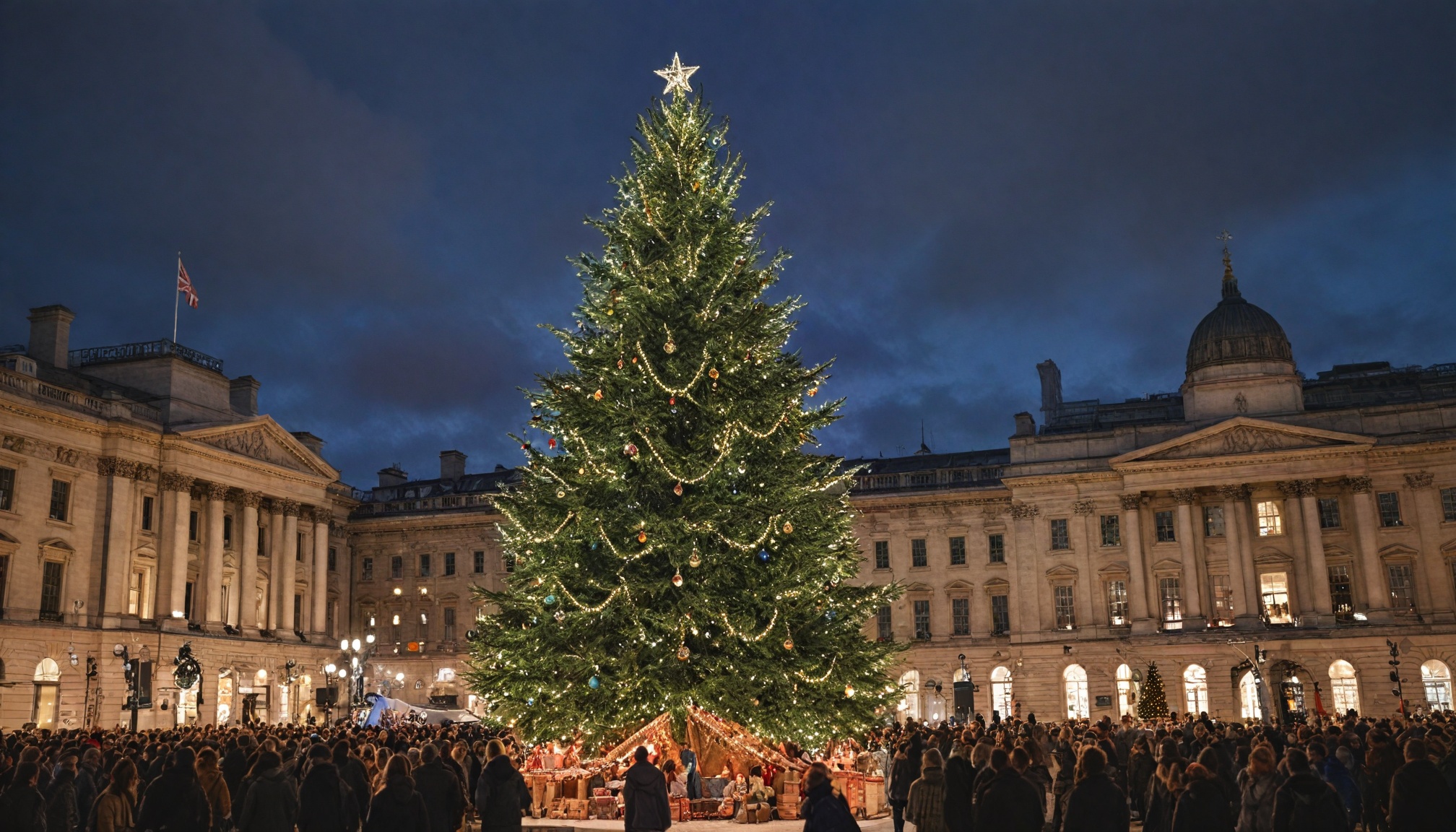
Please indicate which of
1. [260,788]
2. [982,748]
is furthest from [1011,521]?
[260,788]

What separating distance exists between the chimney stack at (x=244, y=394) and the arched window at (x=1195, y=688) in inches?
2020

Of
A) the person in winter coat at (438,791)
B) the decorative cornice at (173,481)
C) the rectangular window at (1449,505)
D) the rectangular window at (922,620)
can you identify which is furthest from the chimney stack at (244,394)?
the rectangular window at (1449,505)

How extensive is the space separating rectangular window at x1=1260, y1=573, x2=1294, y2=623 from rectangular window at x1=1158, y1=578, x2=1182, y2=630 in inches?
155

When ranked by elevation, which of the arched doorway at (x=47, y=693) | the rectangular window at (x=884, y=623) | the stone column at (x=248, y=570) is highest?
the stone column at (x=248, y=570)

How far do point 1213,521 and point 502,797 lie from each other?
5737cm

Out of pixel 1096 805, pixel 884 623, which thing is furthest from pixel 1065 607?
pixel 1096 805

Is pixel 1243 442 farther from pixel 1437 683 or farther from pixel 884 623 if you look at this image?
pixel 884 623

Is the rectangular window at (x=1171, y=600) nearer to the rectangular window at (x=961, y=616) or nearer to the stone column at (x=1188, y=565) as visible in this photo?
the stone column at (x=1188, y=565)

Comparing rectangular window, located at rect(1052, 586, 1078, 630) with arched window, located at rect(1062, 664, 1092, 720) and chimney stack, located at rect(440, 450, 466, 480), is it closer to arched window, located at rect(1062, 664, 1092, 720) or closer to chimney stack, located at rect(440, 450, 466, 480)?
arched window, located at rect(1062, 664, 1092, 720)

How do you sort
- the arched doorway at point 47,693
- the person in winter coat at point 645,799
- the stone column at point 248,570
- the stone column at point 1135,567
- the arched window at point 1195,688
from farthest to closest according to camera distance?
the stone column at point 1135,567, the stone column at point 248,570, the arched window at point 1195,688, the arched doorway at point 47,693, the person in winter coat at point 645,799

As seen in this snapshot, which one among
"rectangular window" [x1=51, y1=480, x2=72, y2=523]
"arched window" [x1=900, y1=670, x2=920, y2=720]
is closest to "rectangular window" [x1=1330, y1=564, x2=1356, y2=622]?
"arched window" [x1=900, y1=670, x2=920, y2=720]

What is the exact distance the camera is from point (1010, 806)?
10875 mm

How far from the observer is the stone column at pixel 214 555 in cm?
5988

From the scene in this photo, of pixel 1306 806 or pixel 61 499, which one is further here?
pixel 61 499
